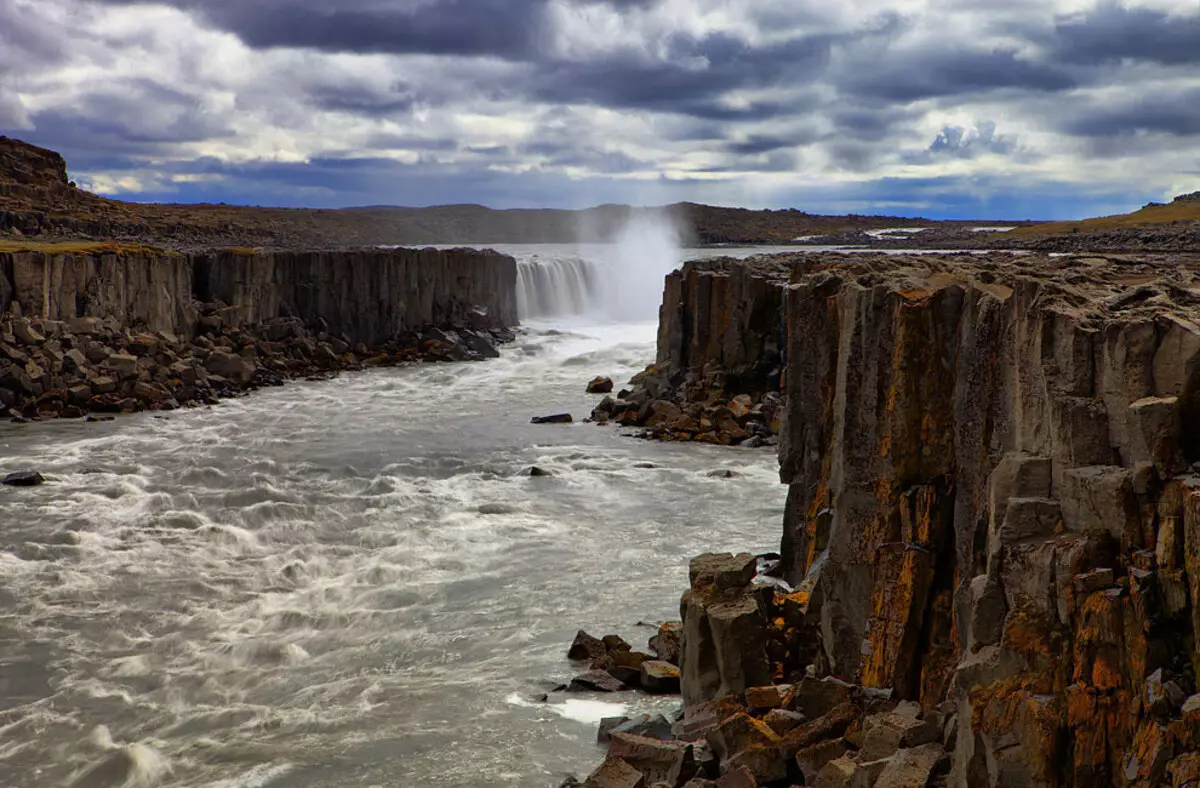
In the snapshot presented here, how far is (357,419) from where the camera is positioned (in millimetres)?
30797

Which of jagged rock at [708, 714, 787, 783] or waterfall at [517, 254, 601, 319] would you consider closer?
jagged rock at [708, 714, 787, 783]

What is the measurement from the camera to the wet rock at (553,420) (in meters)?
30.4

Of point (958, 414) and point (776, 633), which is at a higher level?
point (958, 414)

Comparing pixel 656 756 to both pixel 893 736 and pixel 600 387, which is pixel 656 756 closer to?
pixel 893 736

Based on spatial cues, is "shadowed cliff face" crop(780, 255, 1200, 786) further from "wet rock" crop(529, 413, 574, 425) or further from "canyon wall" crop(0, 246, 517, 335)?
"canyon wall" crop(0, 246, 517, 335)

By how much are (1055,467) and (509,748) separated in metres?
6.13

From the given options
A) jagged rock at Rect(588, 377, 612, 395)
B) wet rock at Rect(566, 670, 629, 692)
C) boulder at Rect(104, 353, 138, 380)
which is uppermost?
boulder at Rect(104, 353, 138, 380)

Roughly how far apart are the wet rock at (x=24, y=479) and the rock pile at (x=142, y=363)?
7.97 m

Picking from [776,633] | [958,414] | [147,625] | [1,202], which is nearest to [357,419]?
[147,625]

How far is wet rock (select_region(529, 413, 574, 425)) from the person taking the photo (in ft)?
99.9

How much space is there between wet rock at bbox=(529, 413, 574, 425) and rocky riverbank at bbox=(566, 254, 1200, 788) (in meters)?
16.9

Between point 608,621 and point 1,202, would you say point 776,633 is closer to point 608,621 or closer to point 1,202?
point 608,621

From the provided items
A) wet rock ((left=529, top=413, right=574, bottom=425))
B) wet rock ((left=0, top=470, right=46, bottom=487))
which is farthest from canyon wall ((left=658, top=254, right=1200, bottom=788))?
wet rock ((left=529, top=413, right=574, bottom=425))

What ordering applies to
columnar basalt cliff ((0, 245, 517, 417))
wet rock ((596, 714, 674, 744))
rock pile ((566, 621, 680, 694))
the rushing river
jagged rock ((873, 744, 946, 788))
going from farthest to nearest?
columnar basalt cliff ((0, 245, 517, 417)) < rock pile ((566, 621, 680, 694)) < the rushing river < wet rock ((596, 714, 674, 744)) < jagged rock ((873, 744, 946, 788))
